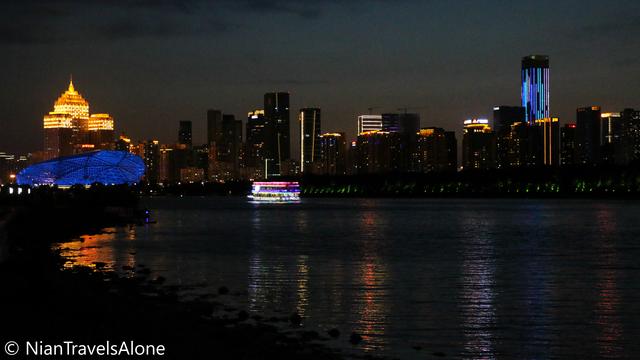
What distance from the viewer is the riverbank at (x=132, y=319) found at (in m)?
17.4

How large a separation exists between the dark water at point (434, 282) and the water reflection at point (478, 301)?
42 millimetres

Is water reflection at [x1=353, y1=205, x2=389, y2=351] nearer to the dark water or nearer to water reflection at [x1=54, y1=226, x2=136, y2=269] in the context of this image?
the dark water

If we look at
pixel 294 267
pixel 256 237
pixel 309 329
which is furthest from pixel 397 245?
pixel 309 329

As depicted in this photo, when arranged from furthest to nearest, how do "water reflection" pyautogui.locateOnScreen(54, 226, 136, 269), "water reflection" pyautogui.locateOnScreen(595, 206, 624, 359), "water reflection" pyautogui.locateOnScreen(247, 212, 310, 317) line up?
"water reflection" pyautogui.locateOnScreen(54, 226, 136, 269) → "water reflection" pyautogui.locateOnScreen(247, 212, 310, 317) → "water reflection" pyautogui.locateOnScreen(595, 206, 624, 359)

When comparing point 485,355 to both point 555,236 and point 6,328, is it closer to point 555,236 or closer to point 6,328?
point 6,328

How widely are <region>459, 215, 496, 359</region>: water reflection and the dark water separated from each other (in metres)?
0.04

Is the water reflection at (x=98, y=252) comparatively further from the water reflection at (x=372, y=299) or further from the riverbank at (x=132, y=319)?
the water reflection at (x=372, y=299)

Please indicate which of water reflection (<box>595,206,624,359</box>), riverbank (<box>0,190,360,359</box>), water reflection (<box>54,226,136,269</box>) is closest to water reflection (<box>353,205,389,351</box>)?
riverbank (<box>0,190,360,359</box>)

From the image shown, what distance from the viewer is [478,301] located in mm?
27906

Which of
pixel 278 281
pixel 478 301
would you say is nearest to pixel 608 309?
pixel 478 301

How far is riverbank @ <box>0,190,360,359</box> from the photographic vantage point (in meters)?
17.4

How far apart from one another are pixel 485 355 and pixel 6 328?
9.32 metres

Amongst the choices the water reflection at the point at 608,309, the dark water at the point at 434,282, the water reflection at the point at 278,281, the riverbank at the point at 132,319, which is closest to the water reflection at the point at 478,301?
the dark water at the point at 434,282

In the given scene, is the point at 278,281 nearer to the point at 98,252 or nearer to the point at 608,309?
the point at 608,309
